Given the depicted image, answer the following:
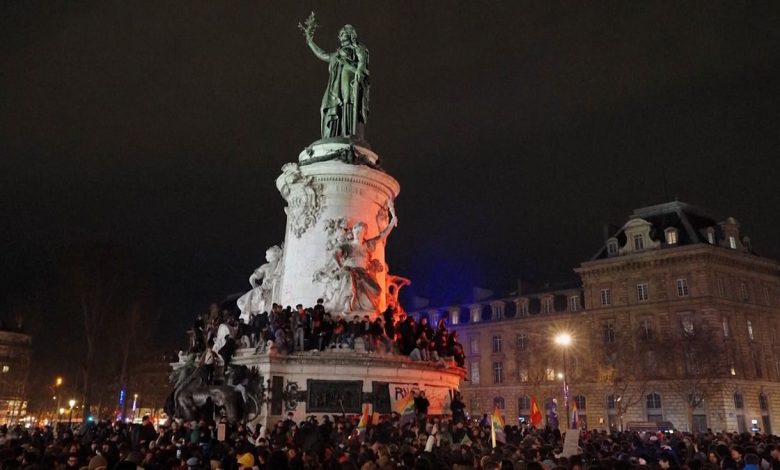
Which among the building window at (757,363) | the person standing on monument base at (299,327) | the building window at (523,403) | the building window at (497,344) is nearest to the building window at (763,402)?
the building window at (757,363)

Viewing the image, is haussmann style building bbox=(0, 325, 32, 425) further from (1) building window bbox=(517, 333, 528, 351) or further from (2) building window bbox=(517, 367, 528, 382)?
(1) building window bbox=(517, 333, 528, 351)

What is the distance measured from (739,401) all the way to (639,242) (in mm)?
17972

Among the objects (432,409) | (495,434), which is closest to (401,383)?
(432,409)

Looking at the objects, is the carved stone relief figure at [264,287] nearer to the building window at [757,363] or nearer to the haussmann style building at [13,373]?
the haussmann style building at [13,373]

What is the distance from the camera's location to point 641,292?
6391cm

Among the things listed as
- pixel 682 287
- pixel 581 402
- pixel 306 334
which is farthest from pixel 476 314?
pixel 306 334

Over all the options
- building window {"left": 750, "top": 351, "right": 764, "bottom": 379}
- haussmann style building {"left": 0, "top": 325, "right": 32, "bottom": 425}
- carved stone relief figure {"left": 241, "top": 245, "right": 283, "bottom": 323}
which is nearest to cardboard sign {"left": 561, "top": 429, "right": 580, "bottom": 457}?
carved stone relief figure {"left": 241, "top": 245, "right": 283, "bottom": 323}

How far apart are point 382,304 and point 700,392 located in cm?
4226

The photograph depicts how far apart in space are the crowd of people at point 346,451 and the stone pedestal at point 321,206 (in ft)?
20.2

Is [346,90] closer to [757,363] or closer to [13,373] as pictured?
[757,363]

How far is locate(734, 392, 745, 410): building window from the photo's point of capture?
55.5 m

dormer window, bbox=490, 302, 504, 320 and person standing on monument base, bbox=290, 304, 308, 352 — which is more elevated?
dormer window, bbox=490, 302, 504, 320

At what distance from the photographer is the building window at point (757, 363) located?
193 ft

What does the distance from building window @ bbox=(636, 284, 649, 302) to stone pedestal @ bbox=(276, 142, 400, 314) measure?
1833 inches
